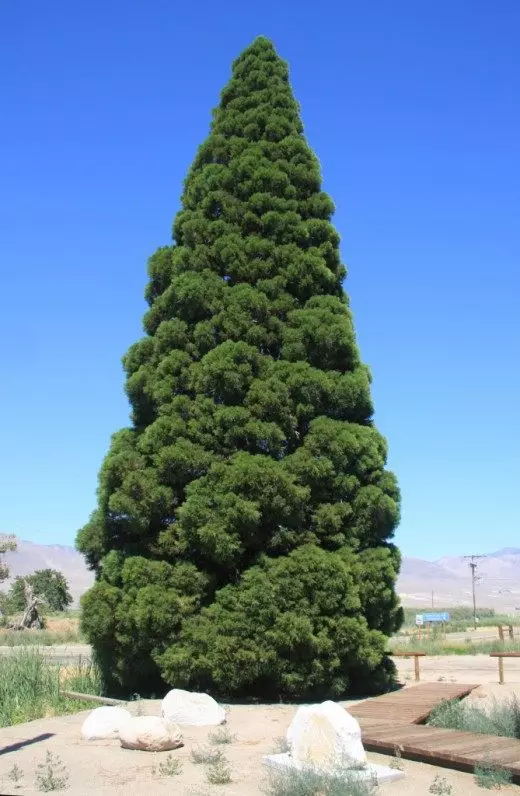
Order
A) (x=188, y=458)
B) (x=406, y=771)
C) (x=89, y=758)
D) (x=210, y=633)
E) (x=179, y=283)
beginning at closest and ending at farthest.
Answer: (x=406, y=771) → (x=89, y=758) → (x=210, y=633) → (x=188, y=458) → (x=179, y=283)

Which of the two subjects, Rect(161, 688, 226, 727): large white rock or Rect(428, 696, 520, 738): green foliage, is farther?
Rect(161, 688, 226, 727): large white rock

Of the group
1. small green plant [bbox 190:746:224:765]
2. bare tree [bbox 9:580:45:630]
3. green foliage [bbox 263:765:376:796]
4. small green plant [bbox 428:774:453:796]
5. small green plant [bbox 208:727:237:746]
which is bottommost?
bare tree [bbox 9:580:45:630]

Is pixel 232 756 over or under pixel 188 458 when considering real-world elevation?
under

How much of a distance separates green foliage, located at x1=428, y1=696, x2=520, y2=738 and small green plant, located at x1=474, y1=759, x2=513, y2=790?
188 cm

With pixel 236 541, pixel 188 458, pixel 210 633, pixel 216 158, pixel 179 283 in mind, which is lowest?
pixel 210 633

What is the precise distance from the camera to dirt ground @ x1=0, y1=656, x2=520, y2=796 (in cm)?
641

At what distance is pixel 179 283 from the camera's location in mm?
12812

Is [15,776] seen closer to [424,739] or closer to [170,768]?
[170,768]

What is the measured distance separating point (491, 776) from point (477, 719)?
2639mm

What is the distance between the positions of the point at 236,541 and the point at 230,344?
10.6 feet

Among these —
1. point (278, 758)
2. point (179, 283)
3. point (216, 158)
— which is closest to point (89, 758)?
point (278, 758)

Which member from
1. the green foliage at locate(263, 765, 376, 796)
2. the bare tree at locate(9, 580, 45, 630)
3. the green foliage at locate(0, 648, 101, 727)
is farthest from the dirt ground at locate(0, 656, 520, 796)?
the bare tree at locate(9, 580, 45, 630)

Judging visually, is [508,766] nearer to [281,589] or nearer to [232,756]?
[232,756]

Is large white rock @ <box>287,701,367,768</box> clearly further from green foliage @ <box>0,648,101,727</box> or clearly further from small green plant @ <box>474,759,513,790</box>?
green foliage @ <box>0,648,101,727</box>
